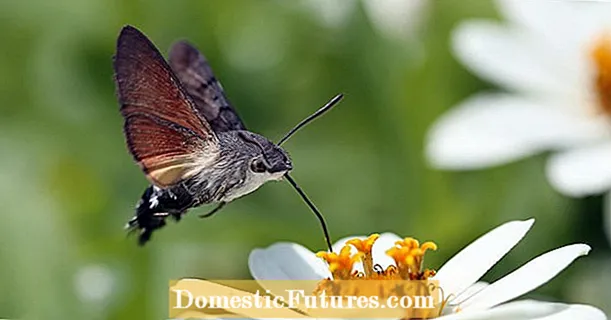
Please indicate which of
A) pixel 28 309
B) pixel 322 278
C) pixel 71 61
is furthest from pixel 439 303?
pixel 71 61

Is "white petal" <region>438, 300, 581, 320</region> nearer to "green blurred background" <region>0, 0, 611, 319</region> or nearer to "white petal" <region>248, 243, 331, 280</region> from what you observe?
"white petal" <region>248, 243, 331, 280</region>

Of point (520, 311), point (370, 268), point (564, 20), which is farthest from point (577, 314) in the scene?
point (564, 20)

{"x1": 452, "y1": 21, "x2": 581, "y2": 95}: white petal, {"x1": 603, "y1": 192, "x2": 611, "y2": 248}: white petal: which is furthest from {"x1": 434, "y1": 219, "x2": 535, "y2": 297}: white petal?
{"x1": 452, "y1": 21, "x2": 581, "y2": 95}: white petal

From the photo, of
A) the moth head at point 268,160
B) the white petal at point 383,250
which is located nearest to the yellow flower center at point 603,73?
the white petal at point 383,250

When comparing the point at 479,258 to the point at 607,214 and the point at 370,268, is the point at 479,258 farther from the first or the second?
the point at 607,214

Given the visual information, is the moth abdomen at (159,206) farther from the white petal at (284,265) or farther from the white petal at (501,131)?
the white petal at (501,131)
